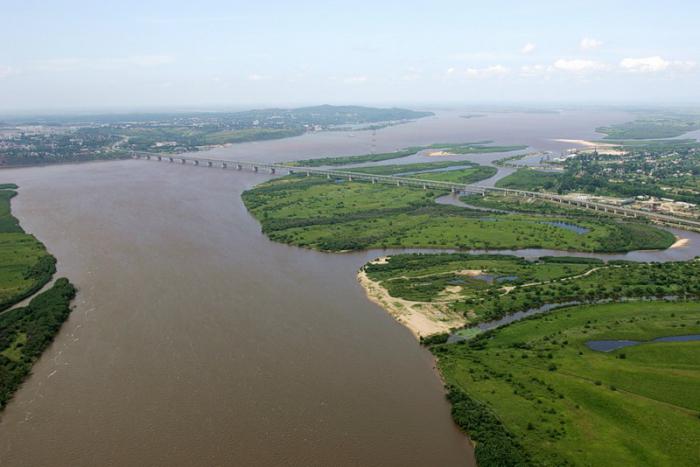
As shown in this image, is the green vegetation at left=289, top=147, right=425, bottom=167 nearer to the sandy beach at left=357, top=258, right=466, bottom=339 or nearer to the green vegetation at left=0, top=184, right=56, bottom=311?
the green vegetation at left=0, top=184, right=56, bottom=311

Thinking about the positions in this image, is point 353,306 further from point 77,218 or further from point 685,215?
point 685,215

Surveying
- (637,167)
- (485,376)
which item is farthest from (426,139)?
(485,376)

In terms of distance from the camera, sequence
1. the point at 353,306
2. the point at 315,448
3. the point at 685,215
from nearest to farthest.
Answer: the point at 315,448 < the point at 353,306 < the point at 685,215

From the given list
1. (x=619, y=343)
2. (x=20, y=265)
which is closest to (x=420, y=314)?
(x=619, y=343)

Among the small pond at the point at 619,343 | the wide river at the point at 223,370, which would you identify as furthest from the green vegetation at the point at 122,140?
the small pond at the point at 619,343

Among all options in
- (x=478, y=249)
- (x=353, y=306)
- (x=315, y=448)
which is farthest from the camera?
(x=478, y=249)

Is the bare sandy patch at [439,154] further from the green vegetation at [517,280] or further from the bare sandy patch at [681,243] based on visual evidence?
the green vegetation at [517,280]

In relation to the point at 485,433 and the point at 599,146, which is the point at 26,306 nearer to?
the point at 485,433

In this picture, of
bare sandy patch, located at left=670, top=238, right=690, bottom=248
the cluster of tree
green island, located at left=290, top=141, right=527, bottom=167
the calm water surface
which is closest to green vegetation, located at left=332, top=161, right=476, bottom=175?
green island, located at left=290, top=141, right=527, bottom=167
